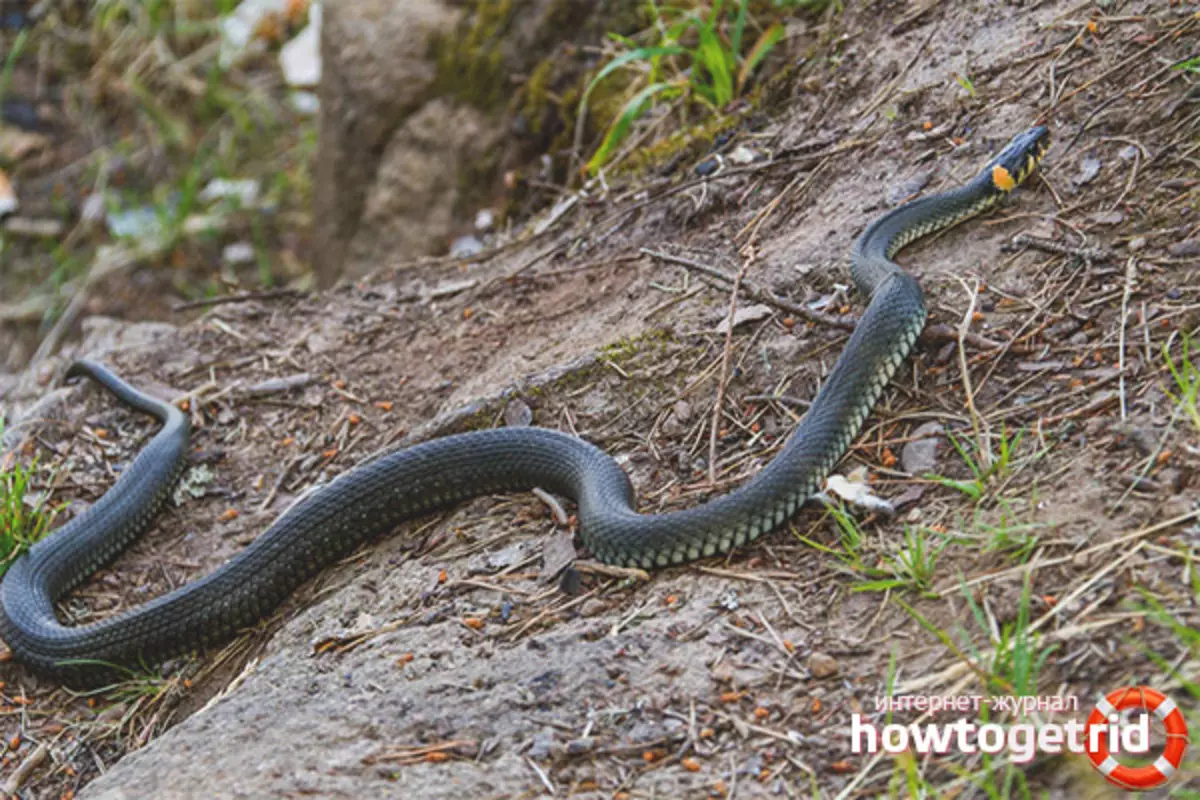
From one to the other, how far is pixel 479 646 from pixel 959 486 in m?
1.80

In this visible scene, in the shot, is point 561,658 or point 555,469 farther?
point 555,469

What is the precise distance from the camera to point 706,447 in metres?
4.66

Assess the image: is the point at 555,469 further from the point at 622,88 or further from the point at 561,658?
the point at 622,88

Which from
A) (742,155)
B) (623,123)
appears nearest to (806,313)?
(742,155)

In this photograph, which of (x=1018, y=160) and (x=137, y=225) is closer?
Result: (x=1018, y=160)

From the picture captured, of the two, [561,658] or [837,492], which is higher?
[837,492]

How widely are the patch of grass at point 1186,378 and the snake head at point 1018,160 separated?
1.30 m

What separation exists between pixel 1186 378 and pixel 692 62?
4.38 m

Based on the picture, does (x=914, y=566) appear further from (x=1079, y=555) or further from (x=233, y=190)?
(x=233, y=190)

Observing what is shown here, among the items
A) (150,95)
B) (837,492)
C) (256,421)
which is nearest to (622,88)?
(256,421)

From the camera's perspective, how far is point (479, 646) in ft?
13.0

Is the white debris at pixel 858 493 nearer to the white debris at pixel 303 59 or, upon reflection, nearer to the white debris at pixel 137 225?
the white debris at pixel 303 59

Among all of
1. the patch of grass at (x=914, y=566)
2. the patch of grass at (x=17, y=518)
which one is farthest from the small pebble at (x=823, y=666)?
the patch of grass at (x=17, y=518)

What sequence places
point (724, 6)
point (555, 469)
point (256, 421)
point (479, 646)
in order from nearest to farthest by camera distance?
point (479, 646) < point (555, 469) < point (256, 421) < point (724, 6)
